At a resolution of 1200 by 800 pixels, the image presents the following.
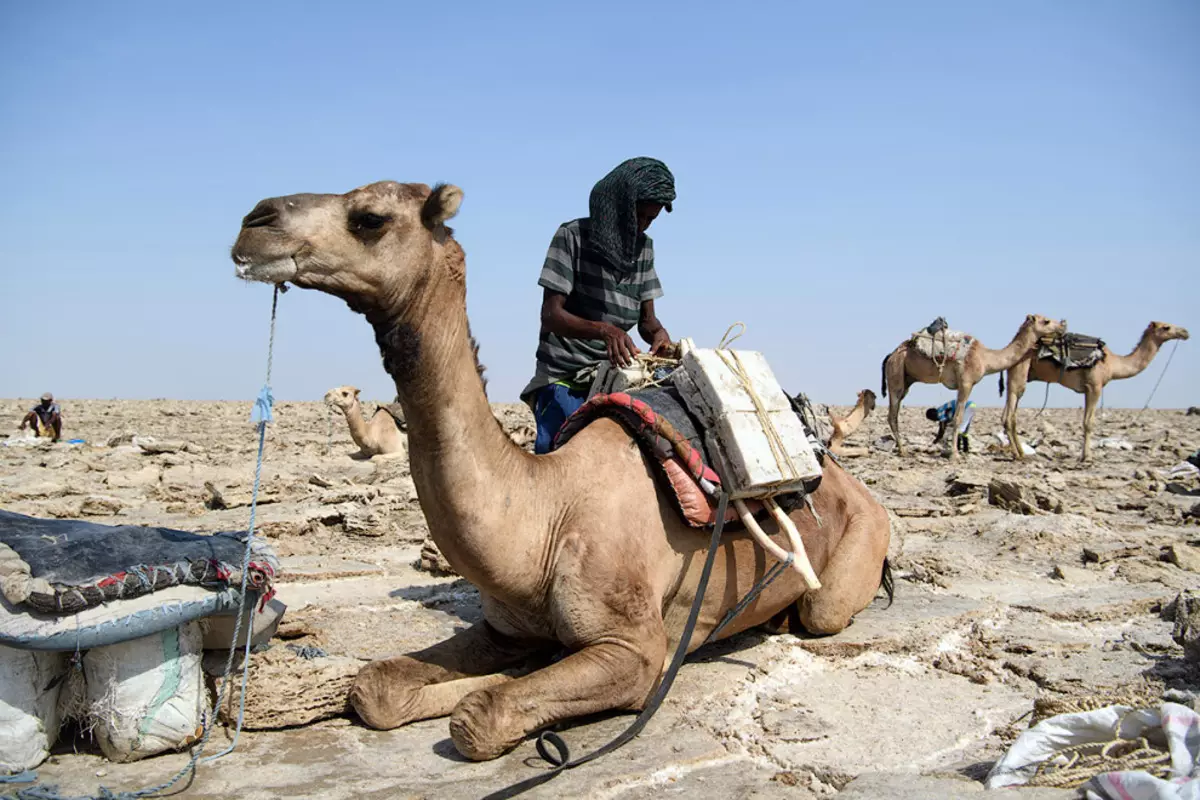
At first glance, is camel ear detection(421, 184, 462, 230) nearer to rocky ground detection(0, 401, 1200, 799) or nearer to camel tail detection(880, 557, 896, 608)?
rocky ground detection(0, 401, 1200, 799)

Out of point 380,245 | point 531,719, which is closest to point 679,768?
point 531,719

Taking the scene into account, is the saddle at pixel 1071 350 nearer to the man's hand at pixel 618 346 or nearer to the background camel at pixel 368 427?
the background camel at pixel 368 427

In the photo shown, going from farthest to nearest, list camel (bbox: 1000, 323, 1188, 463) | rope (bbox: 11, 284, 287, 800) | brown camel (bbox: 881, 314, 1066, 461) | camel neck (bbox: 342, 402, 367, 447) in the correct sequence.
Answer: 1. camel (bbox: 1000, 323, 1188, 463)
2. brown camel (bbox: 881, 314, 1066, 461)
3. camel neck (bbox: 342, 402, 367, 447)
4. rope (bbox: 11, 284, 287, 800)

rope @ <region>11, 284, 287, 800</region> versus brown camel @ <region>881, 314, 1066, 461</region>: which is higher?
brown camel @ <region>881, 314, 1066, 461</region>

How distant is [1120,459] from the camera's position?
58.0 ft

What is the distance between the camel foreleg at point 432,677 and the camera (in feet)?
12.5

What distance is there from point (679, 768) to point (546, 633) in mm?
923

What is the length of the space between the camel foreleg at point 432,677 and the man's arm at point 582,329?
153 centimetres

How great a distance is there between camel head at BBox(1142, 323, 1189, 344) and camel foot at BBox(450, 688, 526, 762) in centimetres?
2143

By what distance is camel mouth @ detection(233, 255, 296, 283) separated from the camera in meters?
3.15

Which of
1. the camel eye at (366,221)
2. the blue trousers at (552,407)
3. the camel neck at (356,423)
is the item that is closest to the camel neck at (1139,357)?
the camel neck at (356,423)

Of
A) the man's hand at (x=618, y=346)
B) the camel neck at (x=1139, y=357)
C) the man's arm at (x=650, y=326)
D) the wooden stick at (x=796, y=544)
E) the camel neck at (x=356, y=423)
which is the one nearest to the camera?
the wooden stick at (x=796, y=544)

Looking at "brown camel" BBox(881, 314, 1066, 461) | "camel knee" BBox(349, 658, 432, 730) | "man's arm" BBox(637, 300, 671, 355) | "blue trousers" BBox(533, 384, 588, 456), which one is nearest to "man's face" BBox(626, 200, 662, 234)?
"man's arm" BBox(637, 300, 671, 355)

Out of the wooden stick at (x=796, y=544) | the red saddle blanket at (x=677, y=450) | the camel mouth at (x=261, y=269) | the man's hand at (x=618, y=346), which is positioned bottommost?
the wooden stick at (x=796, y=544)
